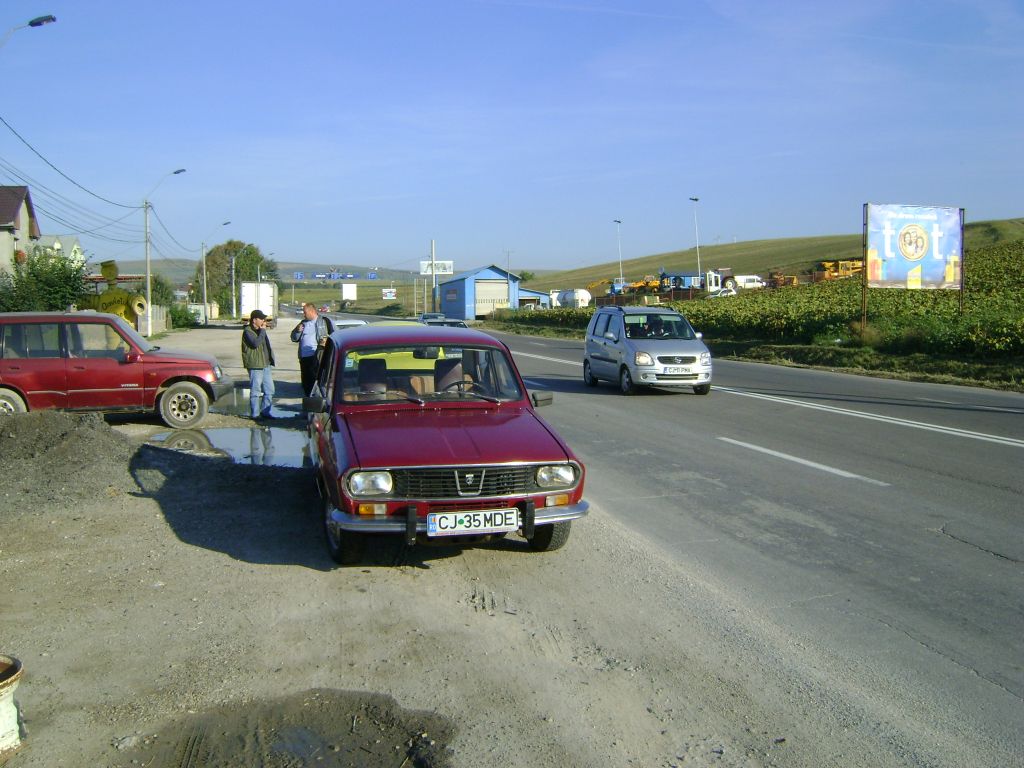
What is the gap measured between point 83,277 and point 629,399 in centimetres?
2482

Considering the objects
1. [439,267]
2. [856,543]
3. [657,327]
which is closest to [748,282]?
[439,267]

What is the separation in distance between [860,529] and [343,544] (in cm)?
404

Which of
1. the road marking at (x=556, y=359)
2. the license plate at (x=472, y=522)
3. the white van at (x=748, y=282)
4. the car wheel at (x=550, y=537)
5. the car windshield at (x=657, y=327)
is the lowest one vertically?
the car wheel at (x=550, y=537)

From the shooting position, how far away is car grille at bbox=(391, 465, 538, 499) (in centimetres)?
553

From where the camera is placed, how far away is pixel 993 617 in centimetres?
511

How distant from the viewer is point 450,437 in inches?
236

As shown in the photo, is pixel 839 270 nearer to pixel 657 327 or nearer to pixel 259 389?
pixel 657 327

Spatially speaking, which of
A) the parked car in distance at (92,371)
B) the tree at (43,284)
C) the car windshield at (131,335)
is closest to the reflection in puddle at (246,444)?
the parked car in distance at (92,371)

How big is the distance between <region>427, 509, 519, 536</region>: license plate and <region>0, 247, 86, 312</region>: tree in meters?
27.1

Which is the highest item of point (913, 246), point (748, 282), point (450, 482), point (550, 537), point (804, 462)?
point (748, 282)

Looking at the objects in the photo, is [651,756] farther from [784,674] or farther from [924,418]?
[924,418]

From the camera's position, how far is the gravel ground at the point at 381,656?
366 cm

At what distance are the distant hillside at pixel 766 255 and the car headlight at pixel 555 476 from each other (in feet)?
292

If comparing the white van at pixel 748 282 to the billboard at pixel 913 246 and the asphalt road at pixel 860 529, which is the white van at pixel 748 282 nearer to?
the billboard at pixel 913 246
